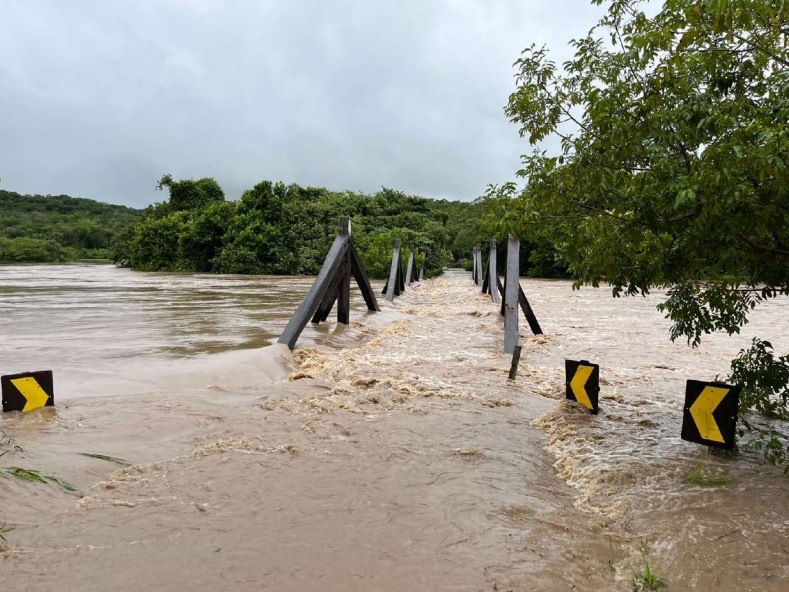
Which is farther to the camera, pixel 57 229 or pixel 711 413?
pixel 57 229

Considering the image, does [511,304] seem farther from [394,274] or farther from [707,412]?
[394,274]

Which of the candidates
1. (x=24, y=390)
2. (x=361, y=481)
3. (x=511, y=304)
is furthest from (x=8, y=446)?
(x=511, y=304)

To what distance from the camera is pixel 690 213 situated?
293 cm

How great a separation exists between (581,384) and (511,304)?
10.8 ft

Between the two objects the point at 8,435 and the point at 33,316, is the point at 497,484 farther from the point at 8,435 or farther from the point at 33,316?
the point at 33,316

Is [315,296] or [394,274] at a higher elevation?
[394,274]

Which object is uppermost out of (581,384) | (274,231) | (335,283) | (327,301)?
(274,231)

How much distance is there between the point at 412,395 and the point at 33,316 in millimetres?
8174

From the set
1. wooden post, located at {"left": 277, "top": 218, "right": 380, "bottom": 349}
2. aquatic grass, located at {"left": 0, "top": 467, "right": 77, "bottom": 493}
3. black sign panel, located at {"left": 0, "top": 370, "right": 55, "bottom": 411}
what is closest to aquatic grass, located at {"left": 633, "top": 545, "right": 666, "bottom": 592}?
aquatic grass, located at {"left": 0, "top": 467, "right": 77, "bottom": 493}

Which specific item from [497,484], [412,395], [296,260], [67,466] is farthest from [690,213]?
[296,260]

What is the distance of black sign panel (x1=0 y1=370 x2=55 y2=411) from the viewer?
4.13 metres

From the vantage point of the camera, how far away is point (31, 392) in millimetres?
4211

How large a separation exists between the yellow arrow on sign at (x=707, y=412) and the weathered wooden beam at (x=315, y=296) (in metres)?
4.98

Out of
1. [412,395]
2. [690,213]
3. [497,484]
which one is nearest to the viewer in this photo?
[690,213]
